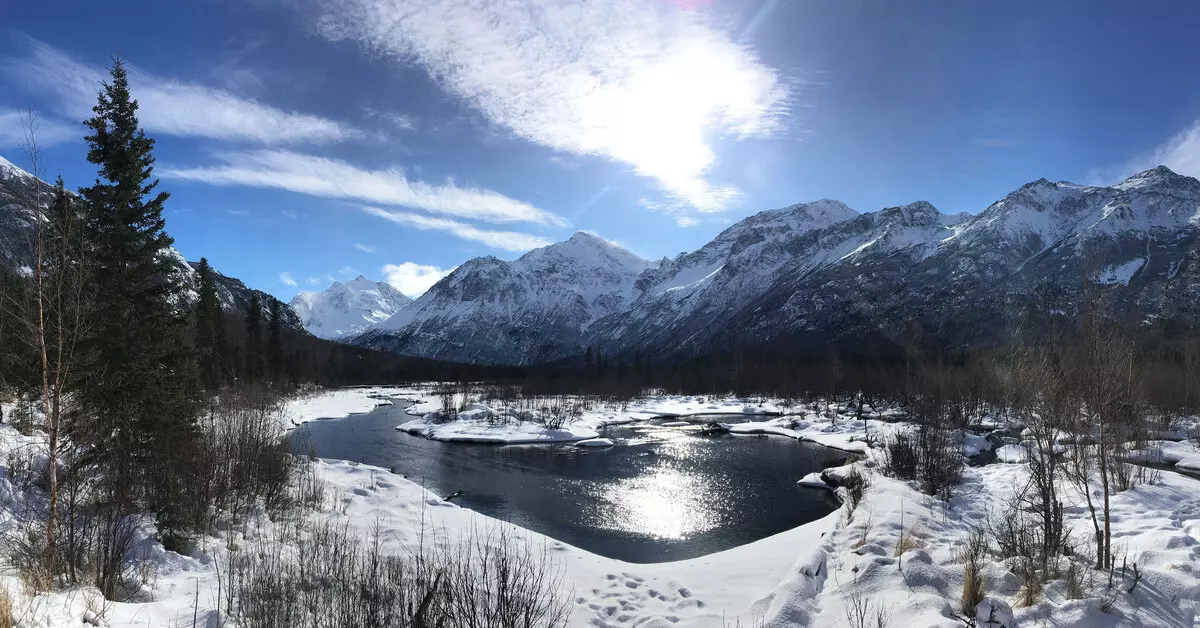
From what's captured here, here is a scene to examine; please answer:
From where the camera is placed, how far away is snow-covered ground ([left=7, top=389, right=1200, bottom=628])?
8.71m

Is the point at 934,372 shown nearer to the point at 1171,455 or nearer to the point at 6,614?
the point at 1171,455

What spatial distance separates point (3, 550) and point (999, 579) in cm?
1758

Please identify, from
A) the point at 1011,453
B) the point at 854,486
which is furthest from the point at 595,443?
the point at 1011,453

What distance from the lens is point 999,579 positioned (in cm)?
1055

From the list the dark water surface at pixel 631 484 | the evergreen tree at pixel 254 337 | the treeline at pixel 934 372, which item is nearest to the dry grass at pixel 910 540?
the treeline at pixel 934 372

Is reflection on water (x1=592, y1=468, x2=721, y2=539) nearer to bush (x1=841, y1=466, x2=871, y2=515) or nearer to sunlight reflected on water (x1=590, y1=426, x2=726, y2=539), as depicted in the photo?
sunlight reflected on water (x1=590, y1=426, x2=726, y2=539)

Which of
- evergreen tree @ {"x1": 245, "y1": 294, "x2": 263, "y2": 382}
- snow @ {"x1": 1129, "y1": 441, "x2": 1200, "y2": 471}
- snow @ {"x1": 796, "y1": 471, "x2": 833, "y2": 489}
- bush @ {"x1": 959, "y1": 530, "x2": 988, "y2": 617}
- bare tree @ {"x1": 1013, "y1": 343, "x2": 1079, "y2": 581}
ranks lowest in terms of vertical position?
snow @ {"x1": 796, "y1": 471, "x2": 833, "y2": 489}

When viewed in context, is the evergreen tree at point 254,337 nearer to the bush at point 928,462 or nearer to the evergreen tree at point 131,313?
the evergreen tree at point 131,313

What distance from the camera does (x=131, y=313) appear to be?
56.2 ft

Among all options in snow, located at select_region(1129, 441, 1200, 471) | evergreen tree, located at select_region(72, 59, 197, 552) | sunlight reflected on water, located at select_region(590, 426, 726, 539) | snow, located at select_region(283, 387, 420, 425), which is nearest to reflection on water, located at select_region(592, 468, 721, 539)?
sunlight reflected on water, located at select_region(590, 426, 726, 539)

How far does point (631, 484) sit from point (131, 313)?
22.4 m

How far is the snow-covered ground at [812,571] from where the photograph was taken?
8.71 m

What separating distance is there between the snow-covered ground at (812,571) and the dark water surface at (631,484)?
303cm

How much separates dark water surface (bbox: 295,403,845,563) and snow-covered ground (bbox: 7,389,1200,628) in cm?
303
